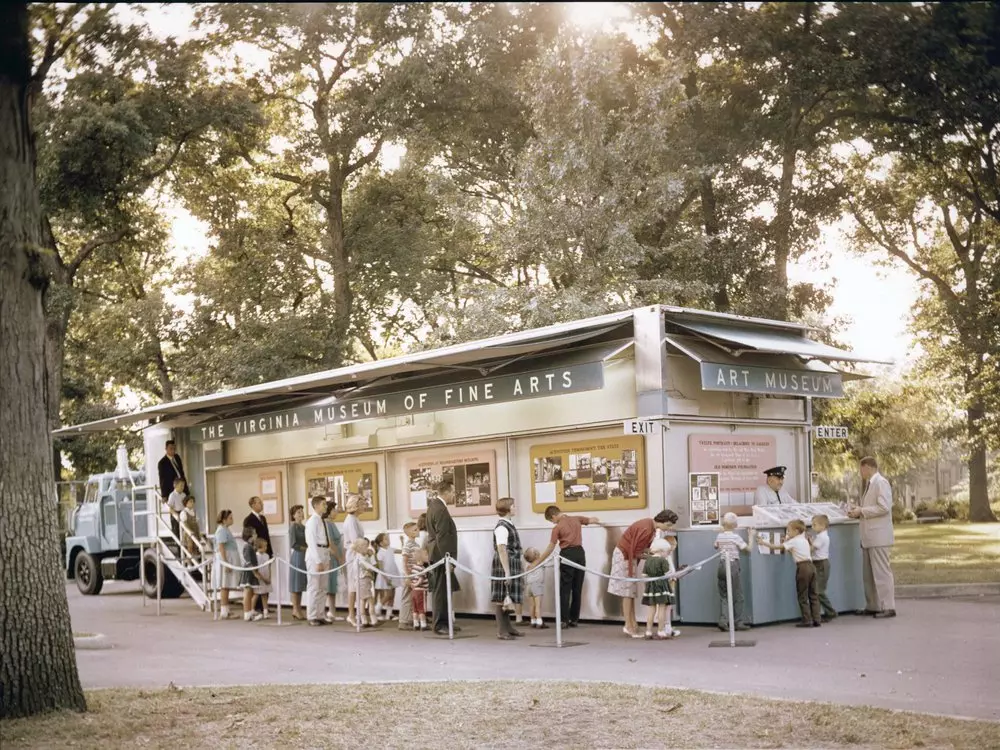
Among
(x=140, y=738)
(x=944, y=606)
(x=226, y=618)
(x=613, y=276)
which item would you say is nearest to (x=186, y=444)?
(x=226, y=618)

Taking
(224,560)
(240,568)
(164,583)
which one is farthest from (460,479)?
(164,583)

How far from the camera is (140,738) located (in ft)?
27.0

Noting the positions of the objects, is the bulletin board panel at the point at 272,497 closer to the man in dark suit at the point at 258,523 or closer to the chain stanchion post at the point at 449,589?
the man in dark suit at the point at 258,523

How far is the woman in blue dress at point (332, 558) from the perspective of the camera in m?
17.0

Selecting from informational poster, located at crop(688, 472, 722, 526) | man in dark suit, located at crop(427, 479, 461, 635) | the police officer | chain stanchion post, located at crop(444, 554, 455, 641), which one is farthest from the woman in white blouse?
the police officer

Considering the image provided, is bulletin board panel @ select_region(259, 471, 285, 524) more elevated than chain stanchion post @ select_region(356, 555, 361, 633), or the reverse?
bulletin board panel @ select_region(259, 471, 285, 524)

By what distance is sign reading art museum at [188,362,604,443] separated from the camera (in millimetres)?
14609

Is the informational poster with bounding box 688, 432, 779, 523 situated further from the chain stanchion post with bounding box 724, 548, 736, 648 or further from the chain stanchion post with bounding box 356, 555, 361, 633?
the chain stanchion post with bounding box 356, 555, 361, 633

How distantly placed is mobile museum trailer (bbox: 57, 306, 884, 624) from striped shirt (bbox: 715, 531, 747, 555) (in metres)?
0.64

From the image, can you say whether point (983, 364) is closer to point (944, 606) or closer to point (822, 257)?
point (822, 257)

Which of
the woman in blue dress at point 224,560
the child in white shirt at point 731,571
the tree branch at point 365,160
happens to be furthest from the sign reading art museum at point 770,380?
the tree branch at point 365,160

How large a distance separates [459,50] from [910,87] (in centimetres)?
2448

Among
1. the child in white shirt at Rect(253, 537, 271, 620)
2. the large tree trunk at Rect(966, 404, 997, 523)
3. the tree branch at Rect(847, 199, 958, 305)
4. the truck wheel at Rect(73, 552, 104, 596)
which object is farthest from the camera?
the large tree trunk at Rect(966, 404, 997, 523)

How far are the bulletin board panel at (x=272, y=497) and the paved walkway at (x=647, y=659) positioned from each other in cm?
408
